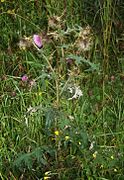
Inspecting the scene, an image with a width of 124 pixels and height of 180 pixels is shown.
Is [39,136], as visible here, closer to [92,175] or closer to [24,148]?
[24,148]

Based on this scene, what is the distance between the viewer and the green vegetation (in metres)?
2.26

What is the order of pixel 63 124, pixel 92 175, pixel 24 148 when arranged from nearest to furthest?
pixel 63 124, pixel 92 175, pixel 24 148

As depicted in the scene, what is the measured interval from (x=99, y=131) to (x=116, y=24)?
3.42ft

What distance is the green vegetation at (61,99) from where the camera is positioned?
226 centimetres

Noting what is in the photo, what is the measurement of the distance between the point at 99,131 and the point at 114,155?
0.22 meters

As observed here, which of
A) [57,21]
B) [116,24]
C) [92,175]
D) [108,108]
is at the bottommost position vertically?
[92,175]

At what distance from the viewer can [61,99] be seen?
263 cm

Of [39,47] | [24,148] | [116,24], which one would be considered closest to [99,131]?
[24,148]

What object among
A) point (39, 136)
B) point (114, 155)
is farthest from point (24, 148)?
point (114, 155)

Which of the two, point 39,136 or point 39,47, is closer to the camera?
point 39,47

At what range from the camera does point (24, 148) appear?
250 cm

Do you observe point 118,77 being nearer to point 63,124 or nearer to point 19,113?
point 19,113

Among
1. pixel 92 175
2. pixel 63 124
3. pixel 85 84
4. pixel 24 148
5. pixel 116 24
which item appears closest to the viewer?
pixel 63 124

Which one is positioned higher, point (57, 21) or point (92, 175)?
point (57, 21)
